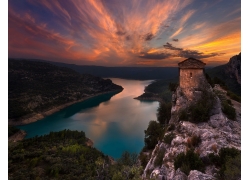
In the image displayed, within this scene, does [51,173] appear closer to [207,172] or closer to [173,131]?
[173,131]

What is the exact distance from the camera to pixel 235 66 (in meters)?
27.6

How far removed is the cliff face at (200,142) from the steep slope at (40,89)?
3332 cm

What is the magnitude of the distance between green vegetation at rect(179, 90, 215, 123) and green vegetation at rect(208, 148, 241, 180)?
2.48 meters

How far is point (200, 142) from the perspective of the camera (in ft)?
23.6

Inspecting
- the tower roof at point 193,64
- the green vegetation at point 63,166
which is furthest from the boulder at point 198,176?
the tower roof at point 193,64

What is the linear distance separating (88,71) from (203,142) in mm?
84170

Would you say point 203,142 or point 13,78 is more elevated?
point 13,78

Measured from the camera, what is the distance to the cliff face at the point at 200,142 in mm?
6066

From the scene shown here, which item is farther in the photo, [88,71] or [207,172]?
[88,71]

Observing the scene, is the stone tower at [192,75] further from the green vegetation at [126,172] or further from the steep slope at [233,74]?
the steep slope at [233,74]

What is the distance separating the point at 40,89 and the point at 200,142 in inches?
1795

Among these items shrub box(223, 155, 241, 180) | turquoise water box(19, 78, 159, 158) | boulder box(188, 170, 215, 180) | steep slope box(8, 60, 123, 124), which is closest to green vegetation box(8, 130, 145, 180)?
boulder box(188, 170, 215, 180)

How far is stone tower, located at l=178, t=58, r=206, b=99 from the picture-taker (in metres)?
9.05

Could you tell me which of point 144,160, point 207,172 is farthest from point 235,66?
point 207,172
